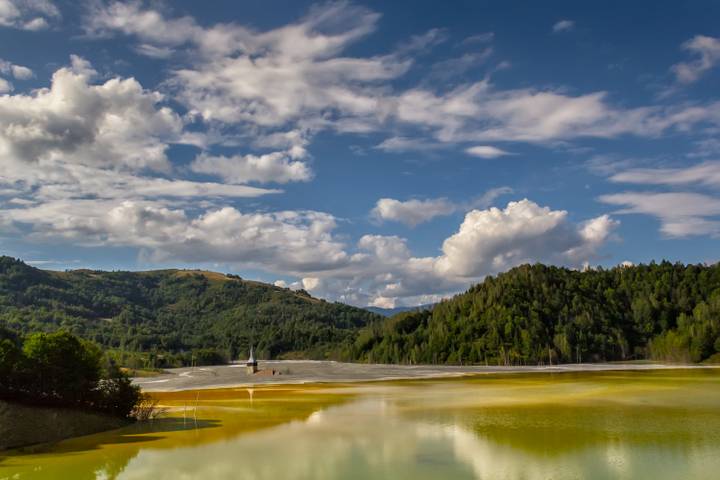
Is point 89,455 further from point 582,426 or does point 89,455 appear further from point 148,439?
point 582,426

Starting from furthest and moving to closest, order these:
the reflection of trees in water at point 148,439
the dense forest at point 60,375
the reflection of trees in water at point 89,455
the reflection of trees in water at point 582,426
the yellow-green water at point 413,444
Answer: the dense forest at point 60,375 < the reflection of trees in water at point 582,426 < the reflection of trees in water at point 148,439 < the reflection of trees in water at point 89,455 < the yellow-green water at point 413,444

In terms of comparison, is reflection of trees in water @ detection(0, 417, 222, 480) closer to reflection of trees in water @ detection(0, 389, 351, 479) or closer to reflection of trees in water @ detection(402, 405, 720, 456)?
reflection of trees in water @ detection(0, 389, 351, 479)

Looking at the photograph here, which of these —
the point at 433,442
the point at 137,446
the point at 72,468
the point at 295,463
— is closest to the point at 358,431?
the point at 433,442

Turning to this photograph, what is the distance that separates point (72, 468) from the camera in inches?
1474

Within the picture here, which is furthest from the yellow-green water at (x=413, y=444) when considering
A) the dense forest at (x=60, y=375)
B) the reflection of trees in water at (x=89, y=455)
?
the dense forest at (x=60, y=375)

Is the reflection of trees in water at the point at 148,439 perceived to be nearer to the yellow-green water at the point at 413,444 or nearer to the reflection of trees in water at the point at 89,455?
the reflection of trees in water at the point at 89,455

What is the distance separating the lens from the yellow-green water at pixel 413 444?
3419 centimetres

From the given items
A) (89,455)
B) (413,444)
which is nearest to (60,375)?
(89,455)

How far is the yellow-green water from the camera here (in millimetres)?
34188

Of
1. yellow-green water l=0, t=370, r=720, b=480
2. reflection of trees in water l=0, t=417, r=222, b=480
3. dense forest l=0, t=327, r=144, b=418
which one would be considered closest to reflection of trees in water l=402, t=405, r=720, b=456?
yellow-green water l=0, t=370, r=720, b=480

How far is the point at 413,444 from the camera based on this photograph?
140 ft

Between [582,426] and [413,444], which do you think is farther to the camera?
[582,426]

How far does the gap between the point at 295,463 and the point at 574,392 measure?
5763cm

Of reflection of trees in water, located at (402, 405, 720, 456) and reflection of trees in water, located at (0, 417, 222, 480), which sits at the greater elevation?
reflection of trees in water, located at (0, 417, 222, 480)
